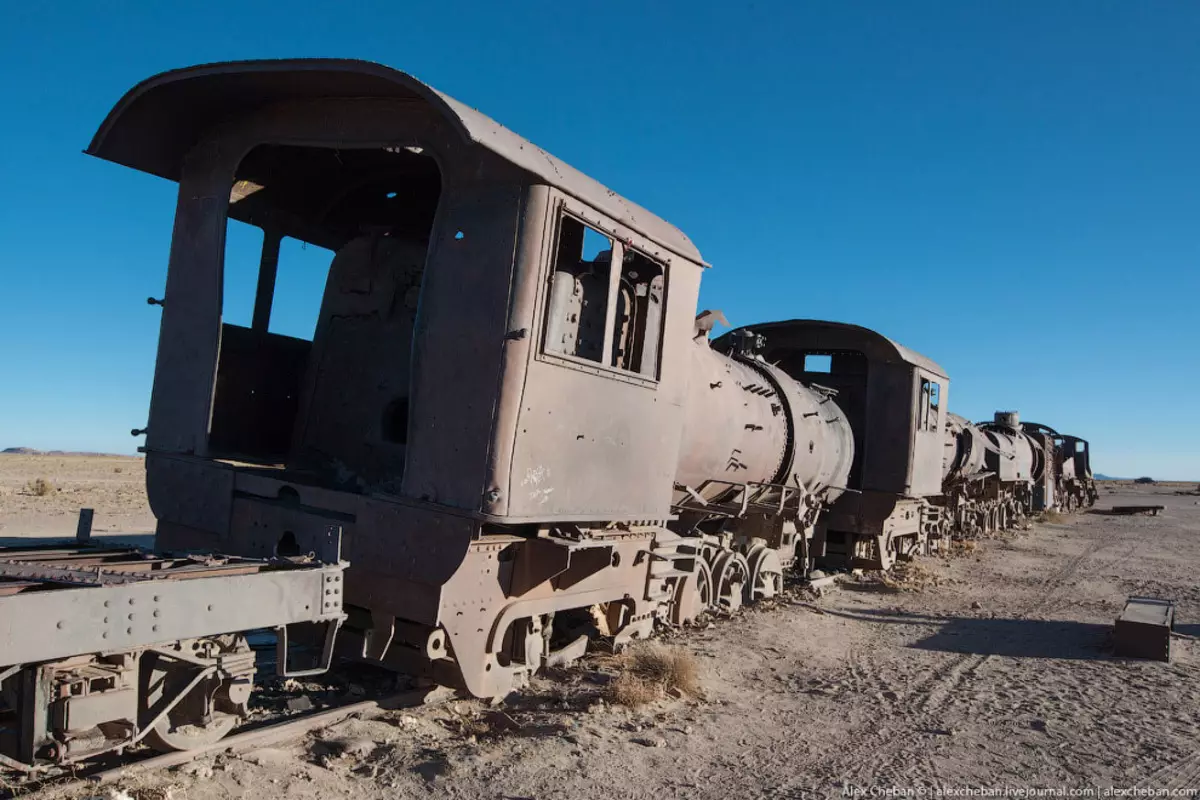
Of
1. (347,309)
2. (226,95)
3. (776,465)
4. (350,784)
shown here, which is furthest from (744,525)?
(226,95)

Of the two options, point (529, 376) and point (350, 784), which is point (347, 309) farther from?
point (350, 784)

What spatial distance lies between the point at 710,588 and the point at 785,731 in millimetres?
3197

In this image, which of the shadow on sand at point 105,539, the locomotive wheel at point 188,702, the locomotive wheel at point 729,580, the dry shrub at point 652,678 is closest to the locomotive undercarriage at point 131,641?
the locomotive wheel at point 188,702

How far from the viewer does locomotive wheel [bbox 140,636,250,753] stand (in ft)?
12.7

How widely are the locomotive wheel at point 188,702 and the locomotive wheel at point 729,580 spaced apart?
5502 millimetres

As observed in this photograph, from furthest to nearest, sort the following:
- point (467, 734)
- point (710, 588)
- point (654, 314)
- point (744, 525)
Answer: point (744, 525) → point (710, 588) → point (654, 314) → point (467, 734)

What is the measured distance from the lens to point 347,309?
22.0 ft

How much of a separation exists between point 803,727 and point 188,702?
12.6ft

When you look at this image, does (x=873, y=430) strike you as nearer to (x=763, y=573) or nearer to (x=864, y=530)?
(x=864, y=530)

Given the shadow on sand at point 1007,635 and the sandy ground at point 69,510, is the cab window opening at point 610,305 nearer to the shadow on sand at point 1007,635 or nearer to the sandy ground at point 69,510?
the shadow on sand at point 1007,635

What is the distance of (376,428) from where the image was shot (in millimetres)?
6340

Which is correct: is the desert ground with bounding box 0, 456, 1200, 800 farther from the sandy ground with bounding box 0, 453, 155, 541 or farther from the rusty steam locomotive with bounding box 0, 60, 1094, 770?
the sandy ground with bounding box 0, 453, 155, 541

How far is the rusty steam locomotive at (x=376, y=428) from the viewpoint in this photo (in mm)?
3736

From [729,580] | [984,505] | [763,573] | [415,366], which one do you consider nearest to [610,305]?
[415,366]
